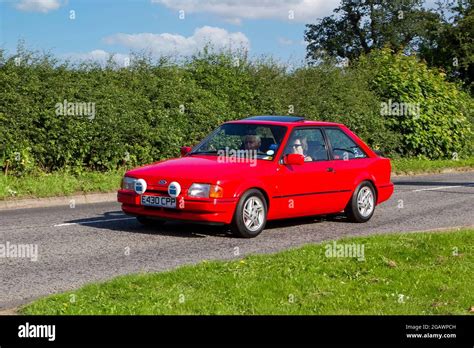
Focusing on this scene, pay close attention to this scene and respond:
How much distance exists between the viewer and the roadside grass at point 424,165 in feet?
86.4

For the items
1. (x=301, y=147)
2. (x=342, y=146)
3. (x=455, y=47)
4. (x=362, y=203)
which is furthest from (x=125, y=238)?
(x=455, y=47)

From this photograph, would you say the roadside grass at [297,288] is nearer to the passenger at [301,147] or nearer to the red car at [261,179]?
the red car at [261,179]

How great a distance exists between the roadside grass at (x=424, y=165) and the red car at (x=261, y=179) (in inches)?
483

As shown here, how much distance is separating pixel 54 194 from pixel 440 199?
8093mm

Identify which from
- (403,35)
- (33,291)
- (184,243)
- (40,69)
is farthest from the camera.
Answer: (403,35)

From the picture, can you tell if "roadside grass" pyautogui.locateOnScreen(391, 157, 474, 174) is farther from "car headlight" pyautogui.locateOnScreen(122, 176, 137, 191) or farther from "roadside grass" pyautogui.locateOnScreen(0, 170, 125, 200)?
"car headlight" pyautogui.locateOnScreen(122, 176, 137, 191)

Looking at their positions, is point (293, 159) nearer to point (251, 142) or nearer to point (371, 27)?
point (251, 142)

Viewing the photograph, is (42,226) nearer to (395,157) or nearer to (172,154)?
(172,154)

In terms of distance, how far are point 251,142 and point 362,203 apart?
8.03 feet

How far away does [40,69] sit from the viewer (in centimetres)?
1881

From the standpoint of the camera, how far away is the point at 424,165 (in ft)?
88.6

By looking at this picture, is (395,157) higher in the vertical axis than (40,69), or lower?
lower

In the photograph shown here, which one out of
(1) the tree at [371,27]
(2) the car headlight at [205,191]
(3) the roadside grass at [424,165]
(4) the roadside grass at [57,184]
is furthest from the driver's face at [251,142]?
(1) the tree at [371,27]
